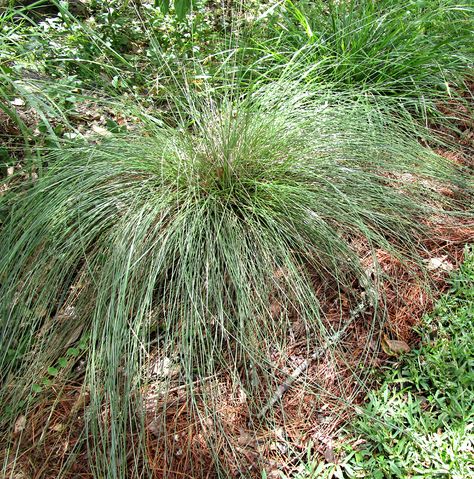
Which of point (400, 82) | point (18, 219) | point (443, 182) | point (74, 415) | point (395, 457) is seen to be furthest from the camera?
point (400, 82)

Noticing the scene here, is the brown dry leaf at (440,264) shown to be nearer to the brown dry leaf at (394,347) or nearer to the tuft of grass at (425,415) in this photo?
the tuft of grass at (425,415)

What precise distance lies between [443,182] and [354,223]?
2.04 feet

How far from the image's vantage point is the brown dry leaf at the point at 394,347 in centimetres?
186

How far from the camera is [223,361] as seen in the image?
5.94ft

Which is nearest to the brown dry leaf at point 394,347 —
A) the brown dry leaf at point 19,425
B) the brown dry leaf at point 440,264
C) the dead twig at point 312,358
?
the dead twig at point 312,358

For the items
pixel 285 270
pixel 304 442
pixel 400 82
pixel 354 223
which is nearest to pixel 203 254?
pixel 285 270

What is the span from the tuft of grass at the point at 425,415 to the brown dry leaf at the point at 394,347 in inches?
Answer: 1.2

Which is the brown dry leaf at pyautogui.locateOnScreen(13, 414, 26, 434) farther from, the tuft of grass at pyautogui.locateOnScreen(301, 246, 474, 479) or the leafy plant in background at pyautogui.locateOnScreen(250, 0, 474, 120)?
the leafy plant in background at pyautogui.locateOnScreen(250, 0, 474, 120)

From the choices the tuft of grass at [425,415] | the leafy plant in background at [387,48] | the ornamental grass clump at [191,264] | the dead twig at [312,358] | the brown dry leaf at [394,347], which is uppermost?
the leafy plant in background at [387,48]

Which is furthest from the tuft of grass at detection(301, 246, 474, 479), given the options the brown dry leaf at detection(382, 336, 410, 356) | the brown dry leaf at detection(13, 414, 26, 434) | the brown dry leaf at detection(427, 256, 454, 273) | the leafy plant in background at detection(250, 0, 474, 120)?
→ the leafy plant in background at detection(250, 0, 474, 120)

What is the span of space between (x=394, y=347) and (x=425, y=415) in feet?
0.92

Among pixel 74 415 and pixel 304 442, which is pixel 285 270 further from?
pixel 74 415

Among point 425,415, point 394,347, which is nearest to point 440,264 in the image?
point 394,347

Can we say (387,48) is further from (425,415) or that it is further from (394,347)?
(425,415)
